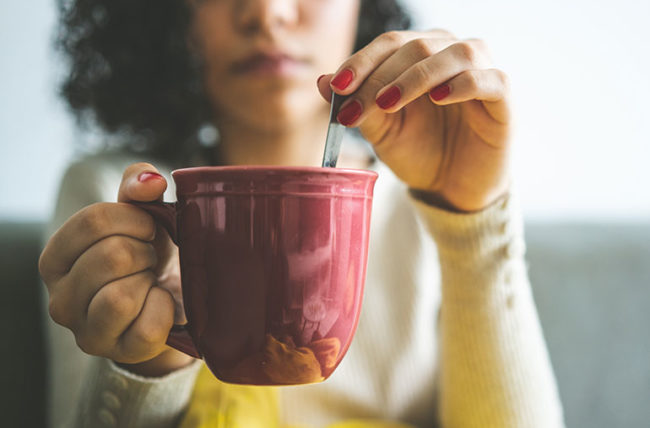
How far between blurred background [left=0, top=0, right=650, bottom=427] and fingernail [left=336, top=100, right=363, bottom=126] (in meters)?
0.88

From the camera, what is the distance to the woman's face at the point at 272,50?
961mm

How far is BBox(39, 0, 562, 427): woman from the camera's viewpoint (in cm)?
48

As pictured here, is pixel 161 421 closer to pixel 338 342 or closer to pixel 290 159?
pixel 338 342

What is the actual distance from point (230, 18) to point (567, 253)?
923 mm

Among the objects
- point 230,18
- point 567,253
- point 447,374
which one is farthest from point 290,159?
point 567,253

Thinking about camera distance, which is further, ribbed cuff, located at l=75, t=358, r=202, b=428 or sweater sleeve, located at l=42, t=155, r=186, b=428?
sweater sleeve, located at l=42, t=155, r=186, b=428

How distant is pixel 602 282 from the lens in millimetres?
1245

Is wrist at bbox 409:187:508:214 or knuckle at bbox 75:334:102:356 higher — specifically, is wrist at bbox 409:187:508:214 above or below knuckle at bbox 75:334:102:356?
above

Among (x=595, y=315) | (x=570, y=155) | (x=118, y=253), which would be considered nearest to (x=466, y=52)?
(x=118, y=253)

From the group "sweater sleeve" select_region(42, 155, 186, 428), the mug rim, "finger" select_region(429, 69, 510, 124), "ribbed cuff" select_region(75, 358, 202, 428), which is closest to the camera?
the mug rim

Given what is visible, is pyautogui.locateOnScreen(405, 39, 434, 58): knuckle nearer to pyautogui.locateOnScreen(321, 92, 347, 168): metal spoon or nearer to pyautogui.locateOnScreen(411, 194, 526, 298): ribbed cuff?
pyautogui.locateOnScreen(321, 92, 347, 168): metal spoon

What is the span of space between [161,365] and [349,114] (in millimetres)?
365

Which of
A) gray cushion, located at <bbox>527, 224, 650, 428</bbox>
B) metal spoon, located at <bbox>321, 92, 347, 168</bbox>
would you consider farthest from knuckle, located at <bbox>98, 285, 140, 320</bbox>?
gray cushion, located at <bbox>527, 224, 650, 428</bbox>

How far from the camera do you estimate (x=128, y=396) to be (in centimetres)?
61
